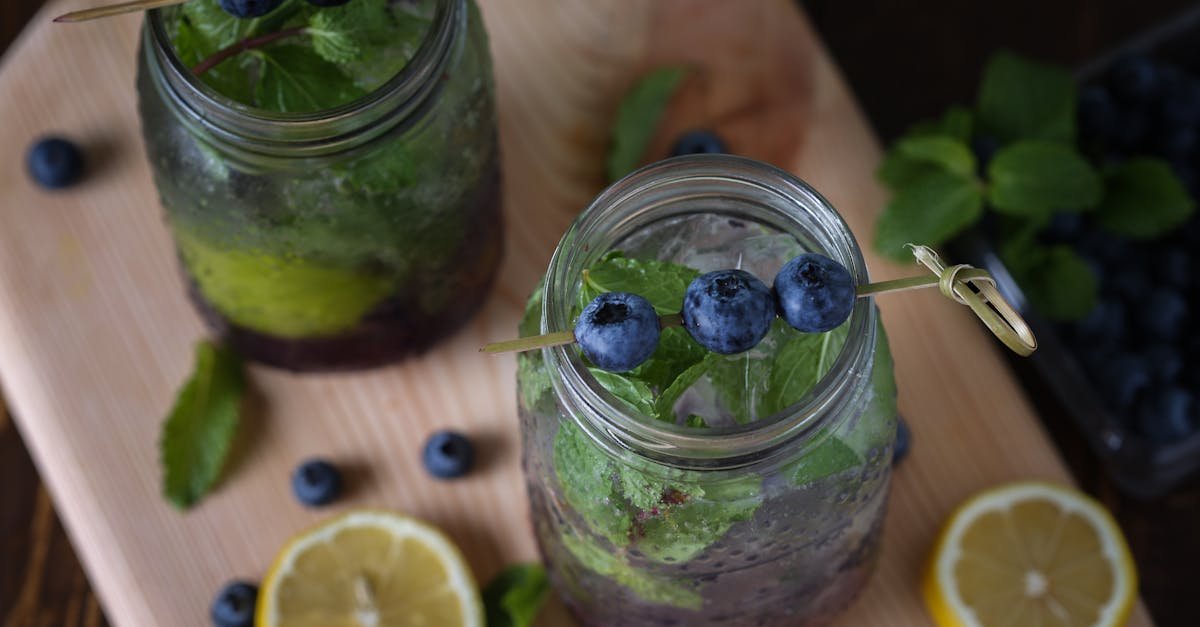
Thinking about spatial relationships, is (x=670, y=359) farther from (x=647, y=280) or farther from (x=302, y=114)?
(x=302, y=114)

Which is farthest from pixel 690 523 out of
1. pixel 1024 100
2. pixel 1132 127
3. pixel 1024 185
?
pixel 1132 127

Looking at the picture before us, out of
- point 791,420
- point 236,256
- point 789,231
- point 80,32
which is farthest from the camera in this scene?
point 80,32

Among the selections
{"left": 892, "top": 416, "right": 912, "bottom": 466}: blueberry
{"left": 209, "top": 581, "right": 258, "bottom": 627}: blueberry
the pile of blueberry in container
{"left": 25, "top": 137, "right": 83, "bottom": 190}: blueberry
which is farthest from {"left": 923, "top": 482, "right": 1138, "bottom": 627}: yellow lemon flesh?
{"left": 25, "top": 137, "right": 83, "bottom": 190}: blueberry

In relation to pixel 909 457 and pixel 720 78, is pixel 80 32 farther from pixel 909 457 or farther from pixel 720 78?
pixel 909 457

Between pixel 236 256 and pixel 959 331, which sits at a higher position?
pixel 236 256

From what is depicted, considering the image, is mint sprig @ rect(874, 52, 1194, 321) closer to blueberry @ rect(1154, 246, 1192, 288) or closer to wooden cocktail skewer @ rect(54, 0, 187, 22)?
blueberry @ rect(1154, 246, 1192, 288)

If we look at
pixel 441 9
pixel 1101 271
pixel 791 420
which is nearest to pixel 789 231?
pixel 791 420

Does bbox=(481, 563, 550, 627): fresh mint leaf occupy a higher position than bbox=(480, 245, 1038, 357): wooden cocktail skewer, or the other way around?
bbox=(480, 245, 1038, 357): wooden cocktail skewer
